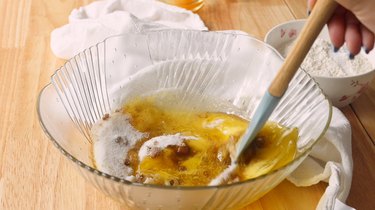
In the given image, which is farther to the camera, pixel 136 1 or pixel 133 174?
pixel 136 1

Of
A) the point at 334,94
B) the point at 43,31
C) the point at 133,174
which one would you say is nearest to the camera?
the point at 133,174

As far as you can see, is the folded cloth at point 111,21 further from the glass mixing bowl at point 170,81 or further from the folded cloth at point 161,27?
the glass mixing bowl at point 170,81

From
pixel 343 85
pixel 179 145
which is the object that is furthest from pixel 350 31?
pixel 179 145

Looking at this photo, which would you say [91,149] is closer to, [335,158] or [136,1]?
[335,158]

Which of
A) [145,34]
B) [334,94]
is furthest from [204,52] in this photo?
[334,94]

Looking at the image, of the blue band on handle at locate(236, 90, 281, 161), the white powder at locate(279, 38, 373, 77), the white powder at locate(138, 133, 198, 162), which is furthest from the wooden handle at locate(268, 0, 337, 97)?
the white powder at locate(279, 38, 373, 77)
